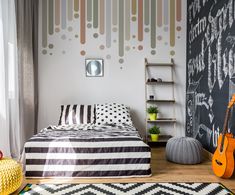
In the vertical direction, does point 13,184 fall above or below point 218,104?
below

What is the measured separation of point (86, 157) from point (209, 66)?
2.07m

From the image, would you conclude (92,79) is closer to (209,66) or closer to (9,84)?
(9,84)

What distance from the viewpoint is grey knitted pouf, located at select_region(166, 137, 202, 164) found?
2953mm

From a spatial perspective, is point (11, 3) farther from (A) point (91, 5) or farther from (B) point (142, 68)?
(B) point (142, 68)

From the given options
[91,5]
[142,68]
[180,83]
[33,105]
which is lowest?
[33,105]

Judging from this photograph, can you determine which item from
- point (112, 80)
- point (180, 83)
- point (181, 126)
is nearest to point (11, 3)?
point (112, 80)

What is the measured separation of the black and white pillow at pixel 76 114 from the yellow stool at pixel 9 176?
154 cm

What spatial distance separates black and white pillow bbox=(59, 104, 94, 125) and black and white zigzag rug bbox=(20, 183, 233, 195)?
56.8 inches

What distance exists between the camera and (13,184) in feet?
6.53

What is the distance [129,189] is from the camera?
2.16 m

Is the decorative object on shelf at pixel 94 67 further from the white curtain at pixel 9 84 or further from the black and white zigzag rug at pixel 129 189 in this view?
the black and white zigzag rug at pixel 129 189

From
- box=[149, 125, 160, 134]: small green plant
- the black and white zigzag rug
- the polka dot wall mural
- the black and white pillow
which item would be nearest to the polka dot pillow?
the black and white pillow

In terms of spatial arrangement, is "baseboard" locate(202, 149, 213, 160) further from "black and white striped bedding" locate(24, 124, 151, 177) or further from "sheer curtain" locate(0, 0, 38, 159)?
"sheer curtain" locate(0, 0, 38, 159)

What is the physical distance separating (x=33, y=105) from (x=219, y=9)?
120 inches
